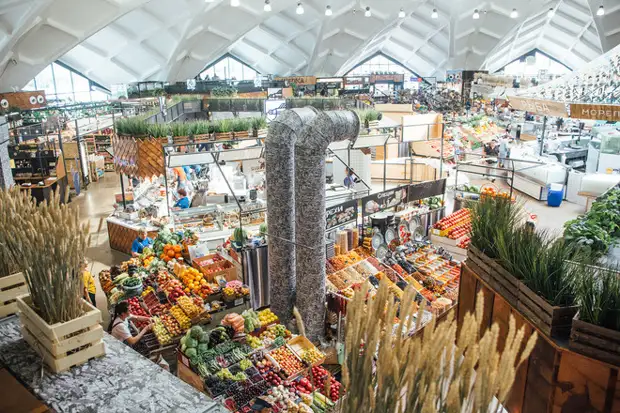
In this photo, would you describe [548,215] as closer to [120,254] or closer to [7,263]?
[120,254]

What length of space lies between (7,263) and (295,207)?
11.9 feet

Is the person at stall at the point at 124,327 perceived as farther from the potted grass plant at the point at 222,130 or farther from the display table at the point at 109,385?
the potted grass plant at the point at 222,130

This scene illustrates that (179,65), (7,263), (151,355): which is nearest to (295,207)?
(151,355)

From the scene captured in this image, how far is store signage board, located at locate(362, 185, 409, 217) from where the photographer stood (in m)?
7.73

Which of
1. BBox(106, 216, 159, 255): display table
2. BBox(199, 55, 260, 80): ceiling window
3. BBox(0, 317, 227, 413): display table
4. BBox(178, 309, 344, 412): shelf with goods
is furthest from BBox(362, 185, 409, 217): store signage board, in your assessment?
BBox(199, 55, 260, 80): ceiling window

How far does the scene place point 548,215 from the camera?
475 inches

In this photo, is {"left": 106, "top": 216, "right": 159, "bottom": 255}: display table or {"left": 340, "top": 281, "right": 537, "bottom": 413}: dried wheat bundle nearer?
{"left": 340, "top": 281, "right": 537, "bottom": 413}: dried wheat bundle

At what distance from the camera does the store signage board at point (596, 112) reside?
7.71m

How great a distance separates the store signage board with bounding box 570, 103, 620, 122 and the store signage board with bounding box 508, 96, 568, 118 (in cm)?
46

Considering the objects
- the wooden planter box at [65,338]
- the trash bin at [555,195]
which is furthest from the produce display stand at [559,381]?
the trash bin at [555,195]

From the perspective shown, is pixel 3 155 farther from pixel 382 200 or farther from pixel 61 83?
pixel 61 83

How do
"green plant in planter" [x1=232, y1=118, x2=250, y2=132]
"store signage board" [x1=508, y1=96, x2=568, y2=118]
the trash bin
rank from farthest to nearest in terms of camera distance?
Result: 1. the trash bin
2. "green plant in planter" [x1=232, y1=118, x2=250, y2=132]
3. "store signage board" [x1=508, y1=96, x2=568, y2=118]

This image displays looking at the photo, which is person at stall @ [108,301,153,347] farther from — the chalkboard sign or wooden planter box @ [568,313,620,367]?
the chalkboard sign

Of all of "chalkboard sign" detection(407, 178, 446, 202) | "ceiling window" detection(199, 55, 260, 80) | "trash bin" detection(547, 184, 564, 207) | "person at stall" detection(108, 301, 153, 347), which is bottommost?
"trash bin" detection(547, 184, 564, 207)
